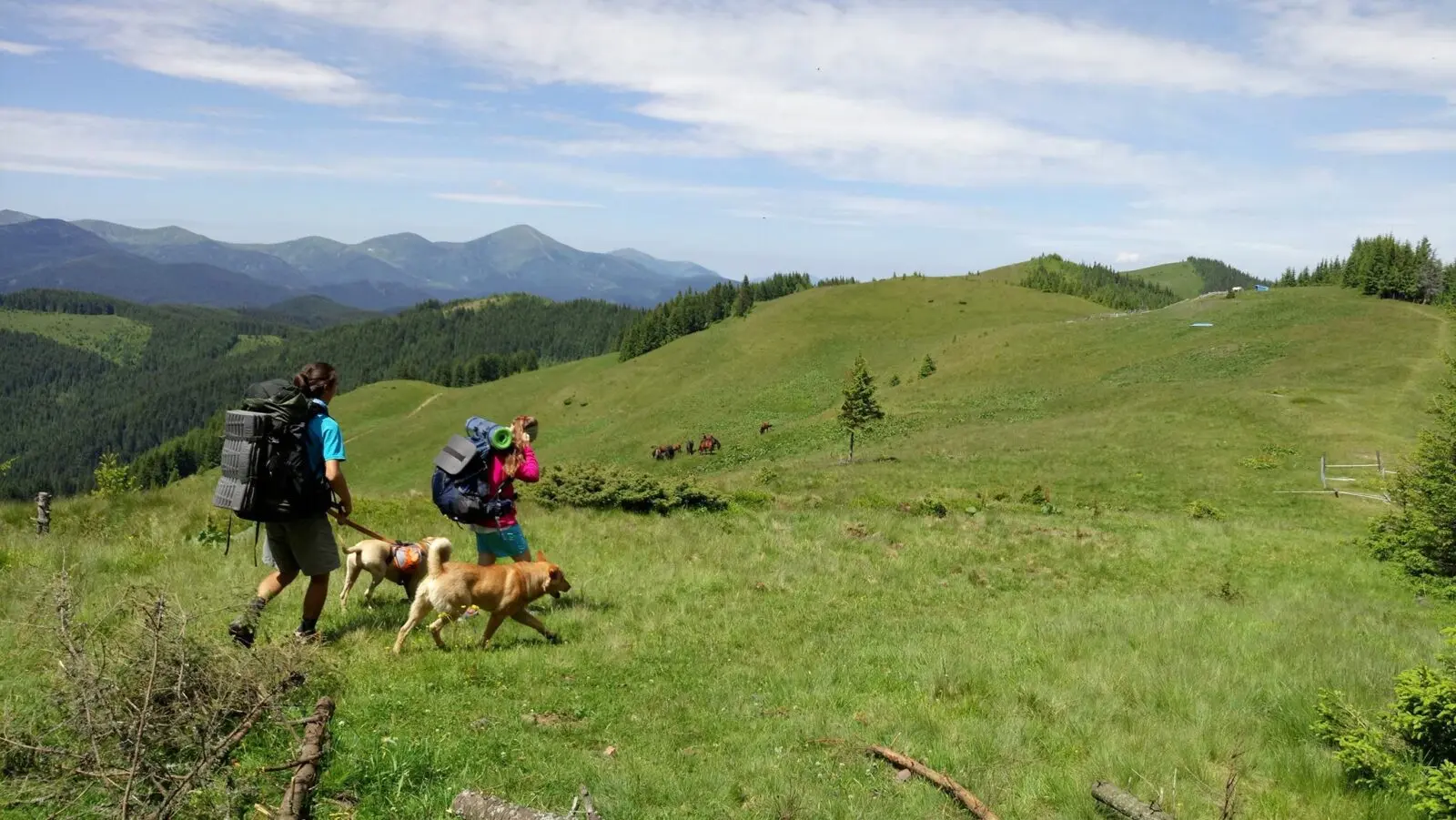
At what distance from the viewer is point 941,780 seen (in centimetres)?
565

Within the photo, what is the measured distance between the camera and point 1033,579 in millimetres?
14992

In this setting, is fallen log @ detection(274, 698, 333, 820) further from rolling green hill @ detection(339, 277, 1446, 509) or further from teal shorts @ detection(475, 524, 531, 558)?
rolling green hill @ detection(339, 277, 1446, 509)

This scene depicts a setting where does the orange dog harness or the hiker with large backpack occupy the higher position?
the hiker with large backpack

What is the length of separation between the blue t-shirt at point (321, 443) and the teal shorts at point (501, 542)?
7.76 feet

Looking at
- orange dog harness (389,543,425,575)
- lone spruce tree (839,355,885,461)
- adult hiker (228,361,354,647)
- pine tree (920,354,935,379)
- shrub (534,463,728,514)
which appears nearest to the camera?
adult hiker (228,361,354,647)

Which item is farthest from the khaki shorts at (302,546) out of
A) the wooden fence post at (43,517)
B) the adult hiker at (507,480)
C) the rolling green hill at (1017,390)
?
the rolling green hill at (1017,390)

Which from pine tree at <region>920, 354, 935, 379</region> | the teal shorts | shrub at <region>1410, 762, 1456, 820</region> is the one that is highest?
pine tree at <region>920, 354, 935, 379</region>

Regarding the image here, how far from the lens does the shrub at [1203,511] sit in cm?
2508

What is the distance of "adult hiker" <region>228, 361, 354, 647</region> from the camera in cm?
685

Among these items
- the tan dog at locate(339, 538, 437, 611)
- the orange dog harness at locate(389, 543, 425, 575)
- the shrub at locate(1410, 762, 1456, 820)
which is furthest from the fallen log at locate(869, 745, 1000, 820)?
the orange dog harness at locate(389, 543, 425, 575)

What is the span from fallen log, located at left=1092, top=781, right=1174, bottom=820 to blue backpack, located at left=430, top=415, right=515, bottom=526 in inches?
255

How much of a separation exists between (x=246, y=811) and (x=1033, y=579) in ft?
44.8

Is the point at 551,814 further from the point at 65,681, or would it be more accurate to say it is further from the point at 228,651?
the point at 65,681

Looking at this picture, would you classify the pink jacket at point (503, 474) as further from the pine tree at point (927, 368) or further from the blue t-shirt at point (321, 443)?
the pine tree at point (927, 368)
